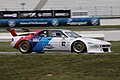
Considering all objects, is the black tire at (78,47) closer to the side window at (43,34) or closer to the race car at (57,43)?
the race car at (57,43)

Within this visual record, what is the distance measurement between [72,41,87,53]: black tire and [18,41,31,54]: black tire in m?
2.07

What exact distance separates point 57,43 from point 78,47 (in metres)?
0.97

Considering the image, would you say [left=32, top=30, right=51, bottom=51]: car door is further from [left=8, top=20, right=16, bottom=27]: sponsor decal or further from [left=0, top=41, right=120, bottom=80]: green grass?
[left=8, top=20, right=16, bottom=27]: sponsor decal

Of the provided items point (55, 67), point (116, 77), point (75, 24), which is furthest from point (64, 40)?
point (75, 24)

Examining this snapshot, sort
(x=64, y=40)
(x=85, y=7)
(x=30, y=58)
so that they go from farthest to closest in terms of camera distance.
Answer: (x=85, y=7) < (x=64, y=40) < (x=30, y=58)

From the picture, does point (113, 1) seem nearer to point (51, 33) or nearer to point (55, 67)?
point (51, 33)

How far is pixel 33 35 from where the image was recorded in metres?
13.9

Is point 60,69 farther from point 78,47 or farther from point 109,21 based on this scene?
point 109,21

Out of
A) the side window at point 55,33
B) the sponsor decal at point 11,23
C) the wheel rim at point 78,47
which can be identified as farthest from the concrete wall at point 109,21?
the wheel rim at point 78,47

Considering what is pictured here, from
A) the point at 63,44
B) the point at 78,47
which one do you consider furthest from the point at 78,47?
the point at 63,44

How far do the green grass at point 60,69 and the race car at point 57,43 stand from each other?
302cm

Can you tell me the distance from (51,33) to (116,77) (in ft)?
22.4

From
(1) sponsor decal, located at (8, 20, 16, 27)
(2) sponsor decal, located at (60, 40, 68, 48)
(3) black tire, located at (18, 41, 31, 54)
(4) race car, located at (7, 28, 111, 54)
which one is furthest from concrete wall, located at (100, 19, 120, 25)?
(2) sponsor decal, located at (60, 40, 68, 48)

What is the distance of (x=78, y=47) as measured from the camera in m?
13.3
